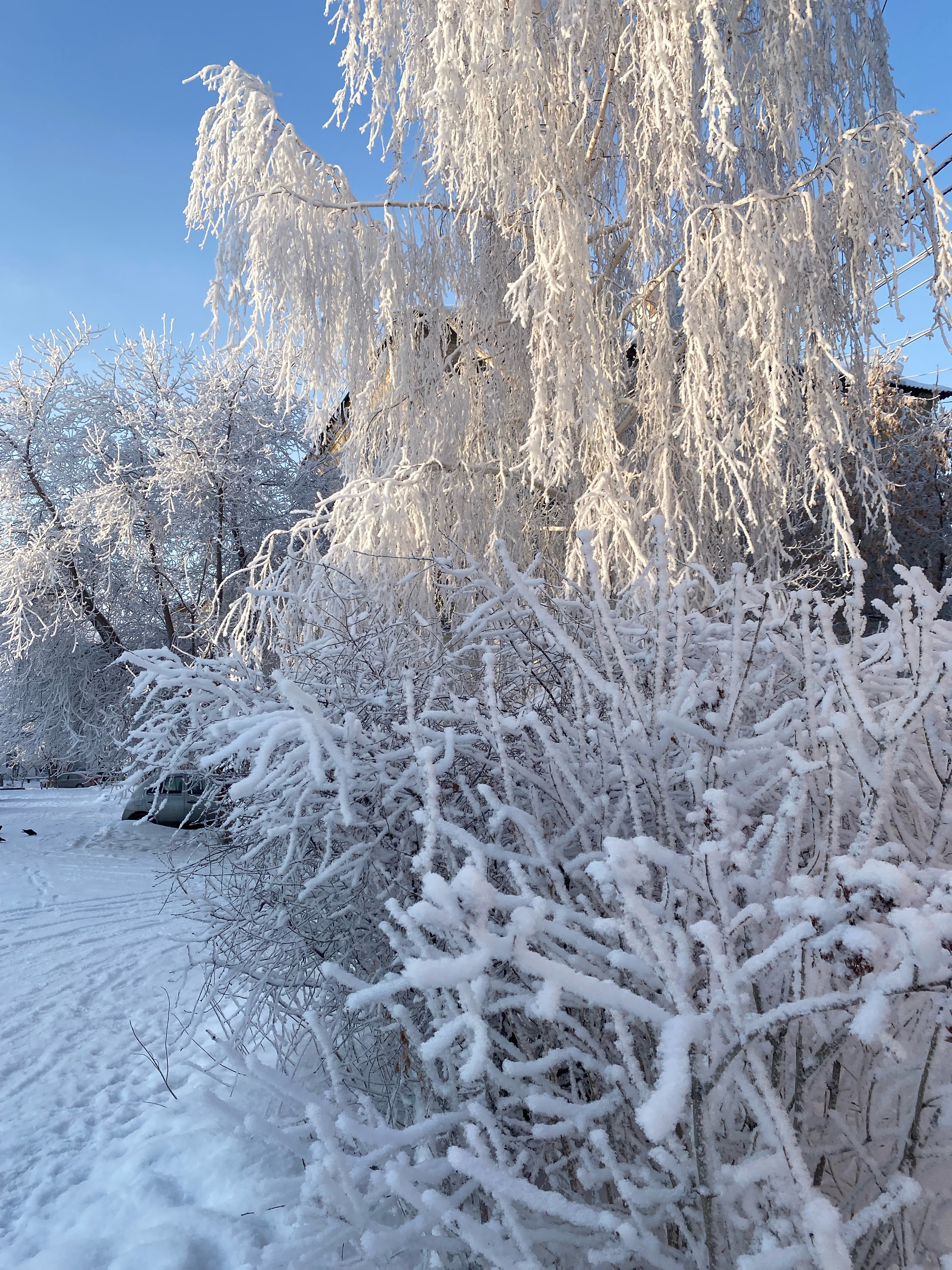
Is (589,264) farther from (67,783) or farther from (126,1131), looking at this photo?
(67,783)

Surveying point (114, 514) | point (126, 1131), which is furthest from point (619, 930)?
point (114, 514)

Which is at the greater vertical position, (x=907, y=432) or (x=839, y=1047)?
(x=907, y=432)

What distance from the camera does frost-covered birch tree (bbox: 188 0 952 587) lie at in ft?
15.9

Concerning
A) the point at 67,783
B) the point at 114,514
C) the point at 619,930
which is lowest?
the point at 67,783

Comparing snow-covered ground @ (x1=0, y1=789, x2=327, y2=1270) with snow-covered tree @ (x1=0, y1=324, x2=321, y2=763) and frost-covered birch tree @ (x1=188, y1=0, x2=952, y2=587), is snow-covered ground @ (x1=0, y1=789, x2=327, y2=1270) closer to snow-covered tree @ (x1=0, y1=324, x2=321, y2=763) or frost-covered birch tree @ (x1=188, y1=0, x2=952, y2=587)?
frost-covered birch tree @ (x1=188, y1=0, x2=952, y2=587)

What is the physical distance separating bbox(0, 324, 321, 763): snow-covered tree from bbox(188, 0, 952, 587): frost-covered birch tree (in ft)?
18.2

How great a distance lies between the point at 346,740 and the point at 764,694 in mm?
1207

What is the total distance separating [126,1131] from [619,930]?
2.66 m

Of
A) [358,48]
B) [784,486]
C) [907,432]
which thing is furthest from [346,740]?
[907,432]

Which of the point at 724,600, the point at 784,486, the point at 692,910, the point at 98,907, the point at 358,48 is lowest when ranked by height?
the point at 98,907

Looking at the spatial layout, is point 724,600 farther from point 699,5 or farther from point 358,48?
point 358,48

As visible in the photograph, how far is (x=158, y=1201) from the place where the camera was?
2.27 metres

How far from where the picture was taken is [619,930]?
1.12 metres

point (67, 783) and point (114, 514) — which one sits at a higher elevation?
point (114, 514)
